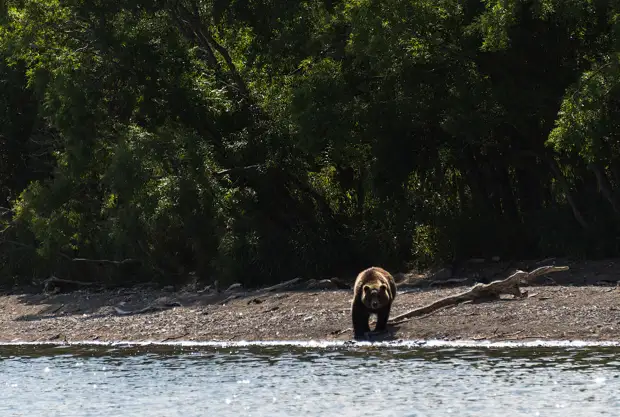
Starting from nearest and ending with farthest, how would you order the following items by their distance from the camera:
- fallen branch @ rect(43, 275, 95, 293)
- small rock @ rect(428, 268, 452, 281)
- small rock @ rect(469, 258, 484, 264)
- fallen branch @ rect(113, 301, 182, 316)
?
fallen branch @ rect(113, 301, 182, 316) → small rock @ rect(428, 268, 452, 281) → small rock @ rect(469, 258, 484, 264) → fallen branch @ rect(43, 275, 95, 293)

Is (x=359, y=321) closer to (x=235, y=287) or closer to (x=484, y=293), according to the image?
(x=484, y=293)

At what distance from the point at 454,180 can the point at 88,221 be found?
28.7 ft

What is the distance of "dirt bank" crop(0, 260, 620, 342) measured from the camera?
17734 mm

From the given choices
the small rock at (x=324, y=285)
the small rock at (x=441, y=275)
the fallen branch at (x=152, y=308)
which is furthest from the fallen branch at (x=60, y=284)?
the small rock at (x=441, y=275)

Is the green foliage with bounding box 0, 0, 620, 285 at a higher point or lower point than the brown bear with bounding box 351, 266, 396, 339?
higher

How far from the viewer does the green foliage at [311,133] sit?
22938mm

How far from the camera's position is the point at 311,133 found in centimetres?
2378

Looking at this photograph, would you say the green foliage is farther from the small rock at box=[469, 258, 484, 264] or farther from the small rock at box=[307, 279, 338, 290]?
the small rock at box=[307, 279, 338, 290]

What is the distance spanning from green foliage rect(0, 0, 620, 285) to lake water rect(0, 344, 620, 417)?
7.03 m

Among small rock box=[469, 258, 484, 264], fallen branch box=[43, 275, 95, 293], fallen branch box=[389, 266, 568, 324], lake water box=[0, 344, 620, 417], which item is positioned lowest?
lake water box=[0, 344, 620, 417]

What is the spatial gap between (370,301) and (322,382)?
2.61 meters

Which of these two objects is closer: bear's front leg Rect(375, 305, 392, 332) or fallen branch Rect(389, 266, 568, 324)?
bear's front leg Rect(375, 305, 392, 332)

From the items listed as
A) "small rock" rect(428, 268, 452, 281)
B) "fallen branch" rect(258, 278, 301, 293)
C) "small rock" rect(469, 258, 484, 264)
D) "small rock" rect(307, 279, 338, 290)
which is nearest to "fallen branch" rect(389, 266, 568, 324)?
A: "small rock" rect(428, 268, 452, 281)

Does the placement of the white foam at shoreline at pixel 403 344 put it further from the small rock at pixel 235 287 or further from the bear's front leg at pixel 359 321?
the small rock at pixel 235 287
